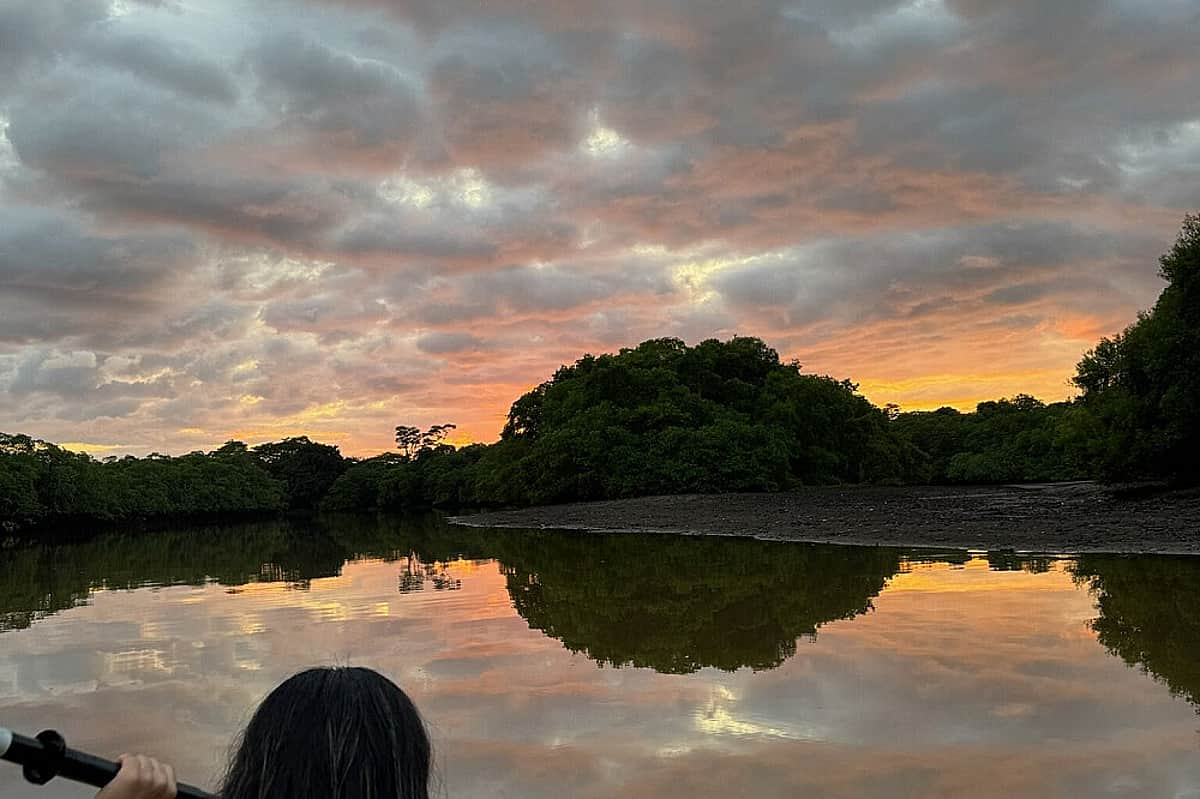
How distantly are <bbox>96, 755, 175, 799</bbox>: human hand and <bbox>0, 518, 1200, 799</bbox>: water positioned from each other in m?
5.06

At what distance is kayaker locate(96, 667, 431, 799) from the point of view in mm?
1710

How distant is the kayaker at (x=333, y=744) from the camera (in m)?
1.71

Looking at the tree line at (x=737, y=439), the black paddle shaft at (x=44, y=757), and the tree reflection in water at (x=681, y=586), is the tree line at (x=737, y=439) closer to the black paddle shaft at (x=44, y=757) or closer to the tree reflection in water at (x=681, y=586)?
the tree reflection in water at (x=681, y=586)

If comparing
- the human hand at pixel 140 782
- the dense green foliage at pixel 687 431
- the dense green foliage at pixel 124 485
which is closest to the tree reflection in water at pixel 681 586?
the human hand at pixel 140 782

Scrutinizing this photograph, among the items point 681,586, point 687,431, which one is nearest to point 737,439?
point 687,431

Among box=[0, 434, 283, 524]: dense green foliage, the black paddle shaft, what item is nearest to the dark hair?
the black paddle shaft

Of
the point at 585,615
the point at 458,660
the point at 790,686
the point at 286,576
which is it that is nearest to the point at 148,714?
the point at 458,660

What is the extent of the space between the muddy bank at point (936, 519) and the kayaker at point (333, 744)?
63.0 ft

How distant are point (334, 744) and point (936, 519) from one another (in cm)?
2667

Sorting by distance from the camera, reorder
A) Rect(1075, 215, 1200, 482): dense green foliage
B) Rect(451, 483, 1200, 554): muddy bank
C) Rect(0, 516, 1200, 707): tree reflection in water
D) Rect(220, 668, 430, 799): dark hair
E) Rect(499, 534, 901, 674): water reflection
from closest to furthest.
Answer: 1. Rect(220, 668, 430, 799): dark hair
2. Rect(0, 516, 1200, 707): tree reflection in water
3. Rect(499, 534, 901, 674): water reflection
4. Rect(451, 483, 1200, 554): muddy bank
5. Rect(1075, 215, 1200, 482): dense green foliage

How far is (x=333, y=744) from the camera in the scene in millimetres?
1729

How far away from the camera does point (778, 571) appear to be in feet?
60.5

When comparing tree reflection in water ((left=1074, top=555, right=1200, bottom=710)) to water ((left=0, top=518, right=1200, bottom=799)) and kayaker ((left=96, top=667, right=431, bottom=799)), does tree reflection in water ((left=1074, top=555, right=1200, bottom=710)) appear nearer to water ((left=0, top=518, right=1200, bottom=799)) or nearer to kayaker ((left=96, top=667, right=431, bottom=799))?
water ((left=0, top=518, right=1200, bottom=799))

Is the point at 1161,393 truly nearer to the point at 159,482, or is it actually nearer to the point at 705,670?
the point at 705,670
